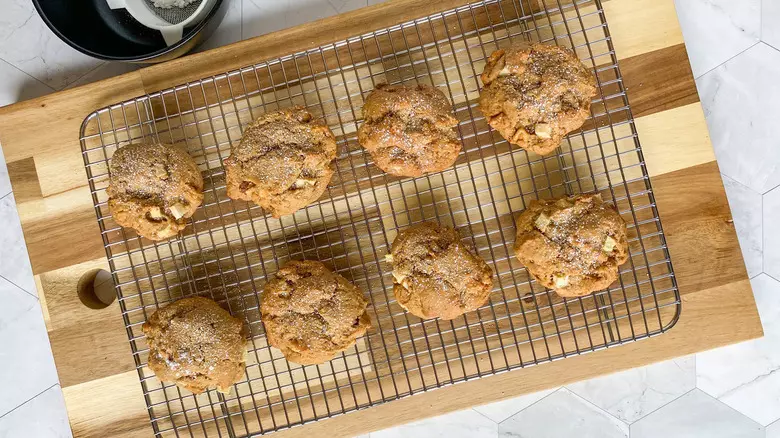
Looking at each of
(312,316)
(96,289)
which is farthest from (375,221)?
(96,289)

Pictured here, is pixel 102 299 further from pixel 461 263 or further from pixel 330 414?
pixel 461 263

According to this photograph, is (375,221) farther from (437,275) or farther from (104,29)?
(104,29)

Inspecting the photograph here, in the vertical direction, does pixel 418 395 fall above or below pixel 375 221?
below

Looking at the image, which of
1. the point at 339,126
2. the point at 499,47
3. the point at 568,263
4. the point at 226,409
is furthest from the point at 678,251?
the point at 226,409

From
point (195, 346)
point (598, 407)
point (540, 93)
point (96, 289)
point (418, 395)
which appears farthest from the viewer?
point (598, 407)

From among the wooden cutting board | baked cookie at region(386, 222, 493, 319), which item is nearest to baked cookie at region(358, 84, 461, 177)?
baked cookie at region(386, 222, 493, 319)

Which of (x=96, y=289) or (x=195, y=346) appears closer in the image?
(x=195, y=346)
